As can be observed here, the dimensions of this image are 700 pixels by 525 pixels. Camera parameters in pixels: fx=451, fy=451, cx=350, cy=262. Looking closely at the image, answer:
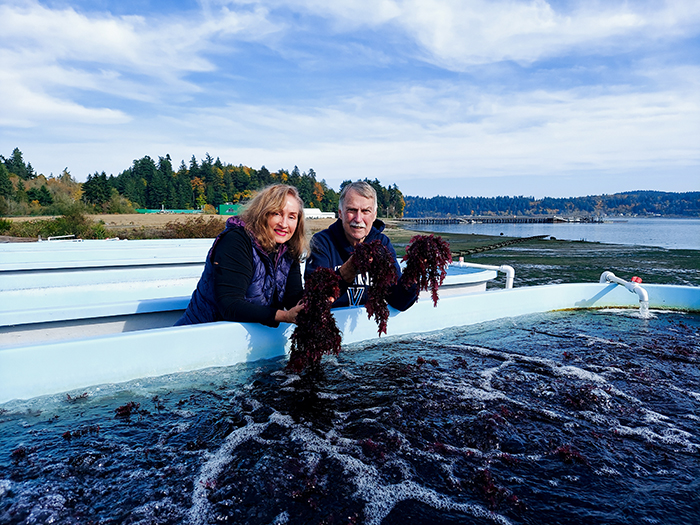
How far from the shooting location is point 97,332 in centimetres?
508

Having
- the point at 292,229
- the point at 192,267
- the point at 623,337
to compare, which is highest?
the point at 292,229

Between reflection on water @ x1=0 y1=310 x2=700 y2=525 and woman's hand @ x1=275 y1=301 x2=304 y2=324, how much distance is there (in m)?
0.53

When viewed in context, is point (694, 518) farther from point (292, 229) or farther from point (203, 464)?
point (292, 229)

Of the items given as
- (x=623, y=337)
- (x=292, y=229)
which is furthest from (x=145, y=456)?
(x=623, y=337)

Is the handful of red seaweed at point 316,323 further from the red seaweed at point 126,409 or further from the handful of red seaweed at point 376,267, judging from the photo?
the red seaweed at point 126,409

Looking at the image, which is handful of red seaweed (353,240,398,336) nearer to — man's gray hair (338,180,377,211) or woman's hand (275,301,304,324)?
woman's hand (275,301,304,324)

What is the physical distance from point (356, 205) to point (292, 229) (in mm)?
754

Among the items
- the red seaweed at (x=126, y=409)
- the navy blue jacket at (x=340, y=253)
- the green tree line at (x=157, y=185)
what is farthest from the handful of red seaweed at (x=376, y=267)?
the green tree line at (x=157, y=185)

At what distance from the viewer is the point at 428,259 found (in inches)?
155

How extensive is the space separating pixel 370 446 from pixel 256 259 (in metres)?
1.79

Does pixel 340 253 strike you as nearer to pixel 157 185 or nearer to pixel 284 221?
pixel 284 221

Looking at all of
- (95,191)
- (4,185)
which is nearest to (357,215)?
(95,191)

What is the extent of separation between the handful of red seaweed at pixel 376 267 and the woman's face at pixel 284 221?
62 cm

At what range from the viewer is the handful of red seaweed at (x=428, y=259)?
3.91 metres
